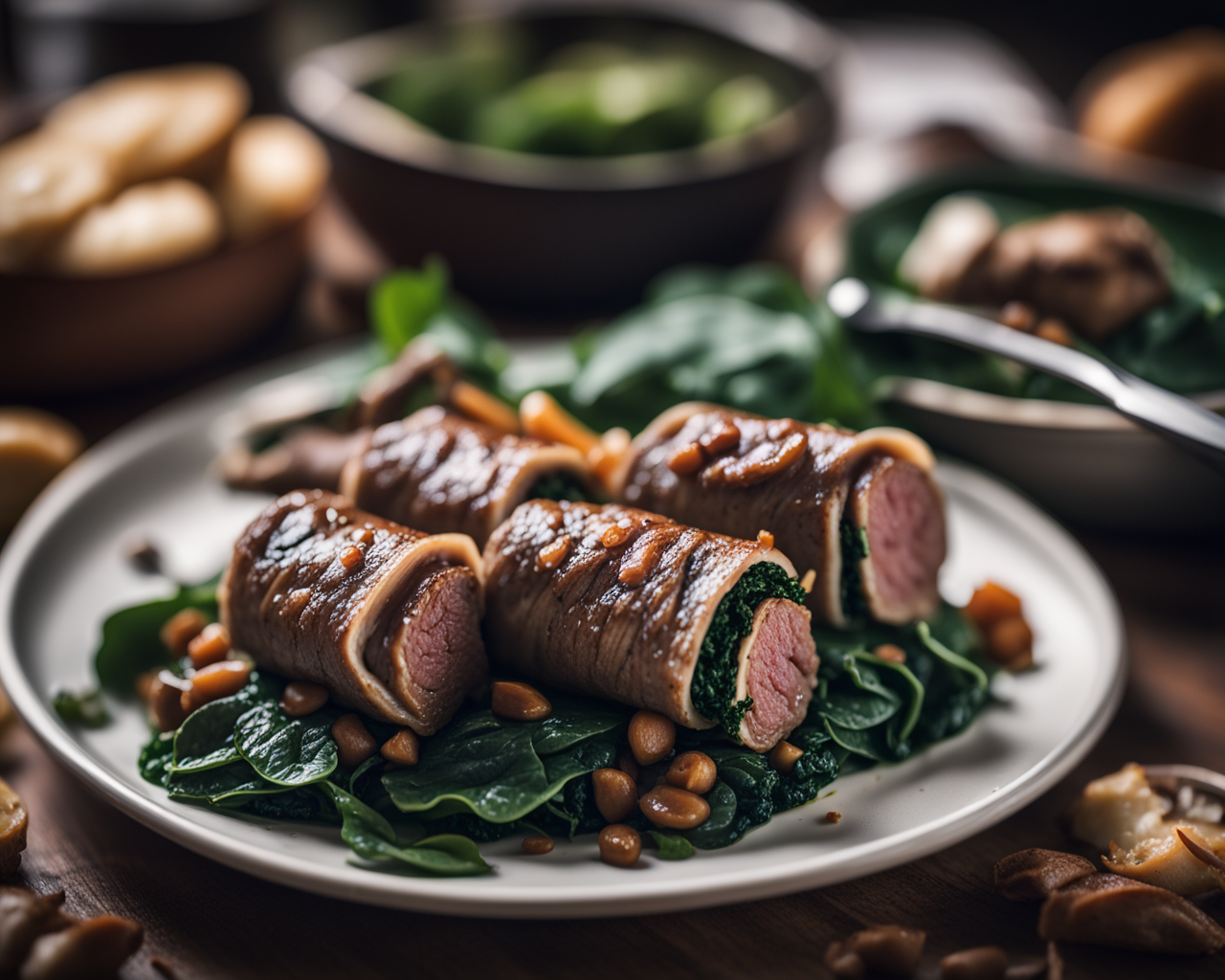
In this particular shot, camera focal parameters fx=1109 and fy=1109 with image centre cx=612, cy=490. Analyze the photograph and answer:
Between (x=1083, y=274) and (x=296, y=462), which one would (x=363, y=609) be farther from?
(x=1083, y=274)

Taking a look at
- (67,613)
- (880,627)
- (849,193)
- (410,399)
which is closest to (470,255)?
(410,399)

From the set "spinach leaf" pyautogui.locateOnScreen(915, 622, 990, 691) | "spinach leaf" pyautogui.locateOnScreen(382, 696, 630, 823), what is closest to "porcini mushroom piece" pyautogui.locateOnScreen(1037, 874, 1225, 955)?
"spinach leaf" pyautogui.locateOnScreen(915, 622, 990, 691)

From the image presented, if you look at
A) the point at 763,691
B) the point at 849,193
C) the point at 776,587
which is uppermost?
the point at 849,193

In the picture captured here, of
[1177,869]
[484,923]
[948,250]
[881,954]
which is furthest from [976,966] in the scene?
[948,250]

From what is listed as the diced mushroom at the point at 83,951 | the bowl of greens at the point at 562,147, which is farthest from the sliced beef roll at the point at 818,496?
the bowl of greens at the point at 562,147

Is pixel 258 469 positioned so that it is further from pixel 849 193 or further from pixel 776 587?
pixel 849 193

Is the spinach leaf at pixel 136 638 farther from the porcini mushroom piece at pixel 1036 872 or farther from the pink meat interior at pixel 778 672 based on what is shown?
the porcini mushroom piece at pixel 1036 872
